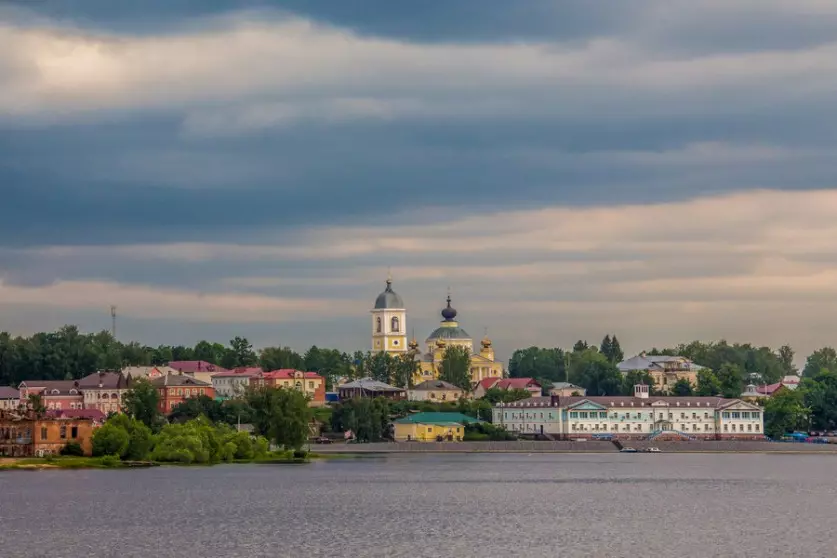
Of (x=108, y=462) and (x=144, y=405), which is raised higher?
(x=144, y=405)

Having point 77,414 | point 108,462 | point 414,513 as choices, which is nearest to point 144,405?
point 77,414

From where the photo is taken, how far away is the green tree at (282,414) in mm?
143625

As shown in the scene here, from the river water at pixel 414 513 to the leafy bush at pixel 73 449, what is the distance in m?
9.08

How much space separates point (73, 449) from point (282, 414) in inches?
763

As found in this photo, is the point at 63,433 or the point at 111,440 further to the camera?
the point at 63,433

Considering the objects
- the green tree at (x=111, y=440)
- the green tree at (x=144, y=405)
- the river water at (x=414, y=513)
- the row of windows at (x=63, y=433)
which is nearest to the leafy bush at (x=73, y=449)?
the row of windows at (x=63, y=433)

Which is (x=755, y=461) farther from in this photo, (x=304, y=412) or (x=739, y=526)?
(x=739, y=526)

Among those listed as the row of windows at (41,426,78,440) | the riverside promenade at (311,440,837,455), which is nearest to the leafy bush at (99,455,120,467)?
the row of windows at (41,426,78,440)

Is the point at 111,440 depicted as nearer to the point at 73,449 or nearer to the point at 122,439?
the point at 122,439

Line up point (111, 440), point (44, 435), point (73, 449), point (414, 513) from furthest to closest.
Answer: point (44, 435) < point (73, 449) < point (111, 440) < point (414, 513)

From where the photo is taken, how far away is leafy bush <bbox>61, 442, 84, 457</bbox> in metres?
136

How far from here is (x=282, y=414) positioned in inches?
5669

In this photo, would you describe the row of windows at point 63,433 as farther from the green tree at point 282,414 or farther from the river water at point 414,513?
the green tree at point 282,414

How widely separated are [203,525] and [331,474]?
5471cm
